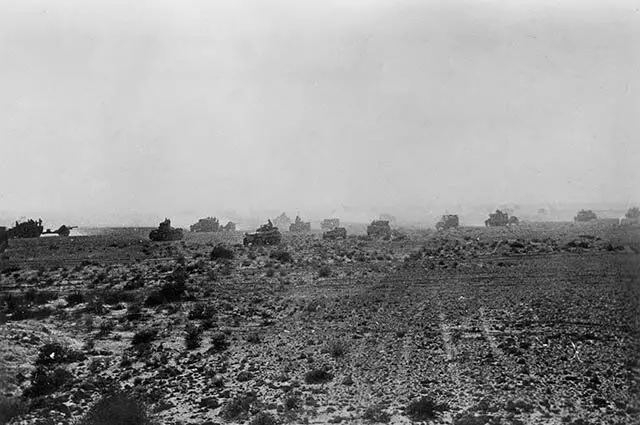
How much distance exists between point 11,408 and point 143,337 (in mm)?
6076

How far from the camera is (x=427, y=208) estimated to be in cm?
19950

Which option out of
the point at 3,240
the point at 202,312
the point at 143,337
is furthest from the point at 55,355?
the point at 3,240

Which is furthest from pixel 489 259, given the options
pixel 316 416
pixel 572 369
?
pixel 316 416

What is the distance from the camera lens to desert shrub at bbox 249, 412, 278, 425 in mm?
13469

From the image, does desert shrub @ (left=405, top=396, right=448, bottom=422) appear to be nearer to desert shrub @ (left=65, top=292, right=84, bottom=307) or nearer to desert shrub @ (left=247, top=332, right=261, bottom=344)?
desert shrub @ (left=247, top=332, right=261, bottom=344)

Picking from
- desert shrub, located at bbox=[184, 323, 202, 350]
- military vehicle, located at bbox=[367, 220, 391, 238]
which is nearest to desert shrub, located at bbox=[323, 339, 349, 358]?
desert shrub, located at bbox=[184, 323, 202, 350]

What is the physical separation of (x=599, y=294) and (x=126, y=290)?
23012 millimetres

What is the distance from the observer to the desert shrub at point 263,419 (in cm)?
1347

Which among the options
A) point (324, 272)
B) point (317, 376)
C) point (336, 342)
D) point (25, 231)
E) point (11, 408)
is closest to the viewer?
point (11, 408)

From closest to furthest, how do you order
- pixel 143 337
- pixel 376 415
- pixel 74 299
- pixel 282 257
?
1. pixel 376 415
2. pixel 143 337
3. pixel 74 299
4. pixel 282 257

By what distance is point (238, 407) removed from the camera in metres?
14.5

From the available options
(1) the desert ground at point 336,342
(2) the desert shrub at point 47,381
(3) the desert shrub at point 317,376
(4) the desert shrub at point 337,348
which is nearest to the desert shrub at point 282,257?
(1) the desert ground at point 336,342

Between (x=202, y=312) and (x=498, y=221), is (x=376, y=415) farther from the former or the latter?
(x=498, y=221)

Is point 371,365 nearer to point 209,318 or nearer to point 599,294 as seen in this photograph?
point 209,318
